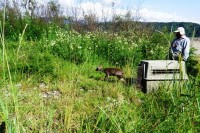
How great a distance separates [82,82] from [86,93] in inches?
38.5

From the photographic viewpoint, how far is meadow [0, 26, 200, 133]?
2.24m

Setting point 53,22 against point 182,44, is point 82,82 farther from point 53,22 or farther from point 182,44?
point 53,22

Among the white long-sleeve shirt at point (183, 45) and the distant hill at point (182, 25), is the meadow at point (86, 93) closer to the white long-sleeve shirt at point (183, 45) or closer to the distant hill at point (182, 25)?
the distant hill at point (182, 25)

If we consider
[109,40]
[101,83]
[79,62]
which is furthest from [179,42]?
[109,40]

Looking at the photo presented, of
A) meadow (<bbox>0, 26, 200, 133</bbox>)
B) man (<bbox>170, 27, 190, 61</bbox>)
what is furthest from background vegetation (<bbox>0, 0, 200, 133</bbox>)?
man (<bbox>170, 27, 190, 61</bbox>)

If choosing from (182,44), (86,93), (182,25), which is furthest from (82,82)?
(182,25)

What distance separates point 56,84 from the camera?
5.97 m

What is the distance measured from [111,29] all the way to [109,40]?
9.18ft

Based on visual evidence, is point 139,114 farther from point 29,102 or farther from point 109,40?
point 109,40

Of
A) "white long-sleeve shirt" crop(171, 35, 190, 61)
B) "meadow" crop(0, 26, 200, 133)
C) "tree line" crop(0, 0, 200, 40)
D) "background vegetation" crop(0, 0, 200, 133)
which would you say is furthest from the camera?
"tree line" crop(0, 0, 200, 40)

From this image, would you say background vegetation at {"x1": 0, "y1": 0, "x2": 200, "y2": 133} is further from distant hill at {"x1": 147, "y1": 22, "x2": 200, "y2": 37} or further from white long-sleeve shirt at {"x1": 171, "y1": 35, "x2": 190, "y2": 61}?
white long-sleeve shirt at {"x1": 171, "y1": 35, "x2": 190, "y2": 61}

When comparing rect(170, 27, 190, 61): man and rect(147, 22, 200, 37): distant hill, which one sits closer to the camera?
rect(147, 22, 200, 37): distant hill

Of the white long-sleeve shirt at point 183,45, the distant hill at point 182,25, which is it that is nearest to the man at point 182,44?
the white long-sleeve shirt at point 183,45

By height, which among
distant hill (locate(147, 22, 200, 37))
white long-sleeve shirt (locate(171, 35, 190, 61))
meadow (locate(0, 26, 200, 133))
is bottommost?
meadow (locate(0, 26, 200, 133))
